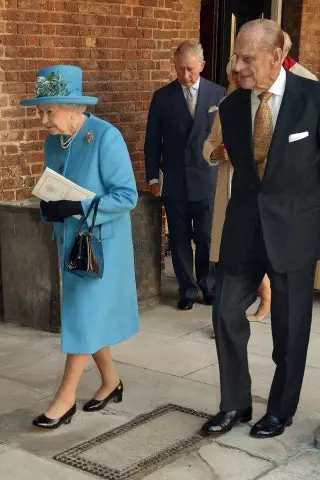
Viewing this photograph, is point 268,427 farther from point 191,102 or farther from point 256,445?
point 191,102

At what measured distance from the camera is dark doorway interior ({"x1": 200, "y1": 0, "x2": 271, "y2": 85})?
9031mm

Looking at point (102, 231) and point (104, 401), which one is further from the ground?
point (102, 231)

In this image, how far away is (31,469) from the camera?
388cm

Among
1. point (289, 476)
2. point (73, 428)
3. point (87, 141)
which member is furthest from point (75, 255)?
point (289, 476)

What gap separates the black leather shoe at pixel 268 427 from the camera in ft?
13.8

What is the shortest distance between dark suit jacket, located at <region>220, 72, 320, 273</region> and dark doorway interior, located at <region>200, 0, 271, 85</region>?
512 cm

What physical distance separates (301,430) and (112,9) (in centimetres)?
403

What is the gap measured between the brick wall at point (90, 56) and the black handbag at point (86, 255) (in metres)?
2.26

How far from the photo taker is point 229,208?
4.12 metres

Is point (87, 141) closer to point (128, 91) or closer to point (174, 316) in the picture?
point (174, 316)

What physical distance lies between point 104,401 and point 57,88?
64.8 inches

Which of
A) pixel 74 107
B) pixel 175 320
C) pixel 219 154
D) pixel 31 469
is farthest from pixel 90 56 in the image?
pixel 31 469

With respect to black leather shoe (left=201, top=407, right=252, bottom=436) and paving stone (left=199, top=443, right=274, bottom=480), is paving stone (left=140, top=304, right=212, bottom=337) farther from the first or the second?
paving stone (left=199, top=443, right=274, bottom=480)

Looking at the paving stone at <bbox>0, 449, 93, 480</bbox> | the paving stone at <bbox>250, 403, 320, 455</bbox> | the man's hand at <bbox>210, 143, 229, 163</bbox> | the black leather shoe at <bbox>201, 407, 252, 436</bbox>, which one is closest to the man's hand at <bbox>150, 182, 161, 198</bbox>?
the man's hand at <bbox>210, 143, 229, 163</bbox>
